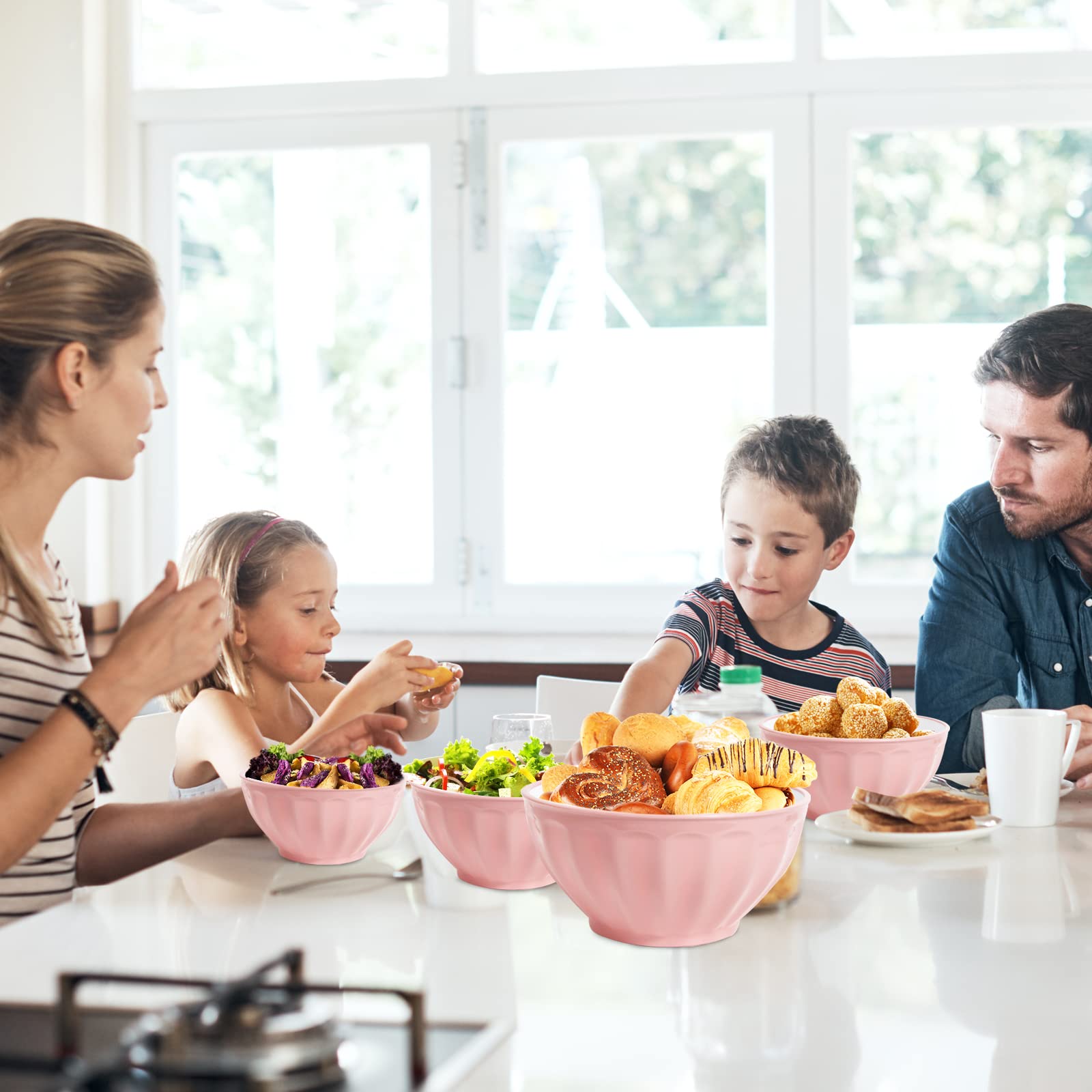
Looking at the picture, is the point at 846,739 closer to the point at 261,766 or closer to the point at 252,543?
the point at 261,766

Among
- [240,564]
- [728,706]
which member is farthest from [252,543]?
[728,706]

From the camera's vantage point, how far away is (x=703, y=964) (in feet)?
2.68

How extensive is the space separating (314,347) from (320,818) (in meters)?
2.29

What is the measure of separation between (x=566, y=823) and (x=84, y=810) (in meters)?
0.67

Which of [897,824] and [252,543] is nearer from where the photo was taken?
[897,824]

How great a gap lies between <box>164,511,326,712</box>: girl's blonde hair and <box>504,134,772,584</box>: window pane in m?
1.34

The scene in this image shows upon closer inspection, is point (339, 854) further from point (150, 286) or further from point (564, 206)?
point (564, 206)

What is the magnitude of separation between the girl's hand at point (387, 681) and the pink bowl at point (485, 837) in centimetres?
61

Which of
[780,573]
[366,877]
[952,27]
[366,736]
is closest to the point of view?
[366,877]

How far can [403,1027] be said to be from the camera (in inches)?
23.4

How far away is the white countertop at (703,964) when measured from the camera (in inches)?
26.2

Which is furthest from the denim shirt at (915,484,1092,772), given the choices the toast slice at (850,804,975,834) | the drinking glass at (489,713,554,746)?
the drinking glass at (489,713,554,746)

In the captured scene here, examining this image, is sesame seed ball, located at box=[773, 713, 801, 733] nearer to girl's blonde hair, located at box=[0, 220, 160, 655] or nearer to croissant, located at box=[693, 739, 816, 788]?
croissant, located at box=[693, 739, 816, 788]

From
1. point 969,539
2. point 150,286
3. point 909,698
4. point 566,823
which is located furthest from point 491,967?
point 909,698
